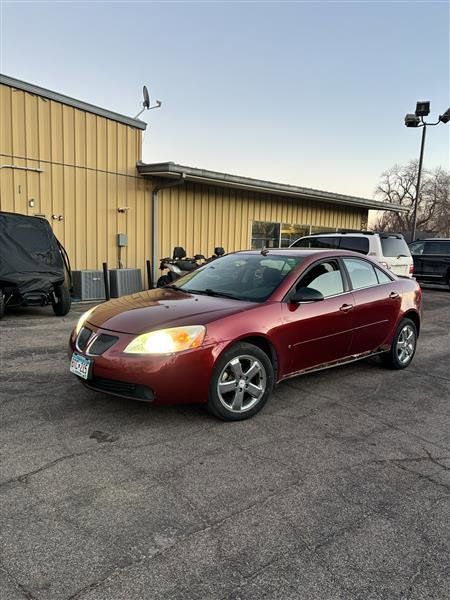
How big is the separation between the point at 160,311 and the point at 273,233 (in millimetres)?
13921

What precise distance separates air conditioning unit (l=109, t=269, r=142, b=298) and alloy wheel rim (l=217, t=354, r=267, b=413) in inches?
327

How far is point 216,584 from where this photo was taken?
2068mm

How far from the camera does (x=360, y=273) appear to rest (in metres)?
5.32

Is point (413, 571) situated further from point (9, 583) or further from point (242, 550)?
point (9, 583)

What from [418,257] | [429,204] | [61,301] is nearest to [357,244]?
[61,301]

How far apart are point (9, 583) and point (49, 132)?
10679 mm

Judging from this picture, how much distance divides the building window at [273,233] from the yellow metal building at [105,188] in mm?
351

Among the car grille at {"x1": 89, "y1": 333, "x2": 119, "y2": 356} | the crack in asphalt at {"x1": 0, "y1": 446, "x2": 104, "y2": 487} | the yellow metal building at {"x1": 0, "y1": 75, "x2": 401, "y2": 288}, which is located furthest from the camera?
the yellow metal building at {"x1": 0, "y1": 75, "x2": 401, "y2": 288}

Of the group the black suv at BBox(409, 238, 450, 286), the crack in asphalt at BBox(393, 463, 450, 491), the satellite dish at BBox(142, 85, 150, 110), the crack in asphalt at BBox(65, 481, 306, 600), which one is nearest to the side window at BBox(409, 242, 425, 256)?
the black suv at BBox(409, 238, 450, 286)

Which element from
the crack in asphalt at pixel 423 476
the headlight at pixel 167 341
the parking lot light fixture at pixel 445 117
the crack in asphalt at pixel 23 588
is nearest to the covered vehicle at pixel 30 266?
the headlight at pixel 167 341

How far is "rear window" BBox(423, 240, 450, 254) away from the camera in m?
16.7

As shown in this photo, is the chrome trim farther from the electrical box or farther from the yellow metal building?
the electrical box

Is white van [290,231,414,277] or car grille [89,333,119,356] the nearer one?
car grille [89,333,119,356]

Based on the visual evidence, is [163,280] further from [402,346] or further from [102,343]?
[102,343]
